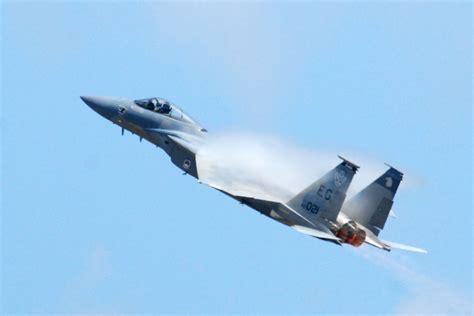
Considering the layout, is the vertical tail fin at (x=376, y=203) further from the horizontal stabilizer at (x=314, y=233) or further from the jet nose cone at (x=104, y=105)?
the jet nose cone at (x=104, y=105)

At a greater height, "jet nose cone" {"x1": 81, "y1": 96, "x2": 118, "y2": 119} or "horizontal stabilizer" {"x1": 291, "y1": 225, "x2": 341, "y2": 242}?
"jet nose cone" {"x1": 81, "y1": 96, "x2": 118, "y2": 119}

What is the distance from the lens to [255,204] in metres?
32.4

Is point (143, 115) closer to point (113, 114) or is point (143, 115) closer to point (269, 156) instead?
point (113, 114)

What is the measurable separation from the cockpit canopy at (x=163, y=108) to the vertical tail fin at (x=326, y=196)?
4848 millimetres

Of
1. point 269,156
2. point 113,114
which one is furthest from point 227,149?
point 113,114

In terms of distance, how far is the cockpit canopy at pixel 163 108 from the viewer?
3516 cm

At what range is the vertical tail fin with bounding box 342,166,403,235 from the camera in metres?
33.7

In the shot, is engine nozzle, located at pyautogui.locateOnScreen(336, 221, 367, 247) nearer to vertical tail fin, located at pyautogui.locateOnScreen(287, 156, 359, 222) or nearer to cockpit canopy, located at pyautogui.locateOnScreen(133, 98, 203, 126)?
vertical tail fin, located at pyautogui.locateOnScreen(287, 156, 359, 222)

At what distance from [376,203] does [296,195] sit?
2692 mm

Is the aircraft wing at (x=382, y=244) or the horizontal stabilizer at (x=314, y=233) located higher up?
the aircraft wing at (x=382, y=244)

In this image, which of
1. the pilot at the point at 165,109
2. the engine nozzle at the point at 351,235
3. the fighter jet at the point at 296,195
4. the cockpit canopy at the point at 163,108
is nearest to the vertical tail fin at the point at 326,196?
the fighter jet at the point at 296,195

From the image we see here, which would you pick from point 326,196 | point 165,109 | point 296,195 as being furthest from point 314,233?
→ point 165,109

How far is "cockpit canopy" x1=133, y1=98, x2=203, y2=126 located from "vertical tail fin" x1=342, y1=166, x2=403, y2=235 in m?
5.83

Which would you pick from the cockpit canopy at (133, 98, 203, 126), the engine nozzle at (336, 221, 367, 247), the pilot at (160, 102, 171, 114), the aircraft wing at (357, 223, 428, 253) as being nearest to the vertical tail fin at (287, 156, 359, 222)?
the engine nozzle at (336, 221, 367, 247)
